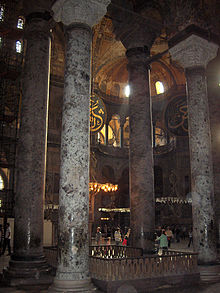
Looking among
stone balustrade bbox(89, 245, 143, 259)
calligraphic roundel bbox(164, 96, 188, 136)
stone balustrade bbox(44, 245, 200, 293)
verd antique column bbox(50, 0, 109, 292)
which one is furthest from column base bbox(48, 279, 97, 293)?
calligraphic roundel bbox(164, 96, 188, 136)

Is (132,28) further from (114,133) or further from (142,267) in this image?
(114,133)

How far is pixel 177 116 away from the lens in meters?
16.9

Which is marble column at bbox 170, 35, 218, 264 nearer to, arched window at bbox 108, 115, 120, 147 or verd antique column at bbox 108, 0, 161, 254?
verd antique column at bbox 108, 0, 161, 254

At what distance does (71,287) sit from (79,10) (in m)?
4.32

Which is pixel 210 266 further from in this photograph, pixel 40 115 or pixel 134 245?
pixel 40 115

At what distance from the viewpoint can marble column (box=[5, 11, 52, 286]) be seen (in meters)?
6.07

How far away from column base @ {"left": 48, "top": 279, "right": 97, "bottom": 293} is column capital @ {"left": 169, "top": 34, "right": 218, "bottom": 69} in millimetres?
5232

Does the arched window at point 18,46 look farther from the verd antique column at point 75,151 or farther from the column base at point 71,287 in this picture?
the column base at point 71,287

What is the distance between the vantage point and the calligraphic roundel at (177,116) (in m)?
16.6

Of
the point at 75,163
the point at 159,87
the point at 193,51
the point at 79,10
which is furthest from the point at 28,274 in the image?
the point at 159,87

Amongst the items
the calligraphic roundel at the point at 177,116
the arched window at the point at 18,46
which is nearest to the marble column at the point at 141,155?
the calligraphic roundel at the point at 177,116

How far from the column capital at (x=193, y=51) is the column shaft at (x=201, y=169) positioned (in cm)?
18

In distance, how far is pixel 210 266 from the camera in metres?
6.41

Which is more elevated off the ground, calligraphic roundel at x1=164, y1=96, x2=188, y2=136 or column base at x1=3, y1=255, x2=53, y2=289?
calligraphic roundel at x1=164, y1=96, x2=188, y2=136
